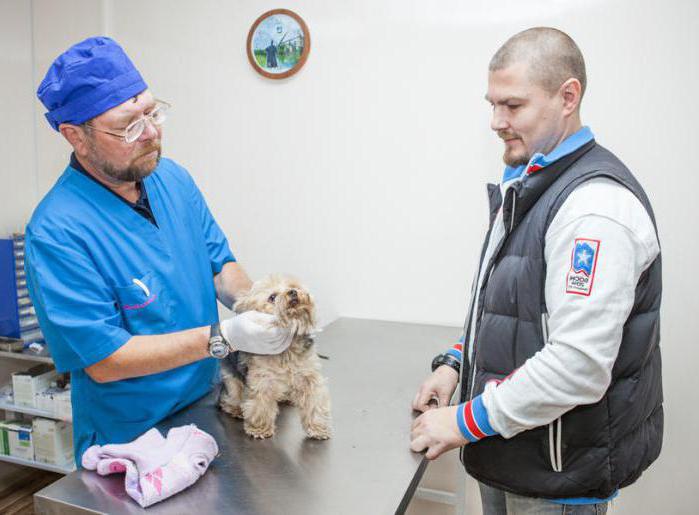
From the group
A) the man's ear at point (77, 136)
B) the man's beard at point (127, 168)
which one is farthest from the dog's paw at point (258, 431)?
the man's ear at point (77, 136)

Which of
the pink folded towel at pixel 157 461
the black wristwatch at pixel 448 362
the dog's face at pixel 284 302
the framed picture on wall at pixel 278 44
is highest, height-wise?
the framed picture on wall at pixel 278 44

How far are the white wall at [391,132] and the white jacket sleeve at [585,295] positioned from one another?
1.26m

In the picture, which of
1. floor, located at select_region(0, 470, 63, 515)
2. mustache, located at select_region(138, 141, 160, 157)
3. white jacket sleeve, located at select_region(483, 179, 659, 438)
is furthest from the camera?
floor, located at select_region(0, 470, 63, 515)

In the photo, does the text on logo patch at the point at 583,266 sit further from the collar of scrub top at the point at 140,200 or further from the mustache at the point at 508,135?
the collar of scrub top at the point at 140,200

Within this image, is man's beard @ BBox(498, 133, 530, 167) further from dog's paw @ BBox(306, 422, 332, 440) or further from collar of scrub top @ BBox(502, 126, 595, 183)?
dog's paw @ BBox(306, 422, 332, 440)

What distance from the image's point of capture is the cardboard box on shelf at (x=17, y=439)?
271 cm

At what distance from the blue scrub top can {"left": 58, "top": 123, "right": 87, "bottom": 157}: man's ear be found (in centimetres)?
6

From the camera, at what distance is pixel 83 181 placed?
140cm

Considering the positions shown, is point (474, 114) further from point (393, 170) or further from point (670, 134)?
point (670, 134)

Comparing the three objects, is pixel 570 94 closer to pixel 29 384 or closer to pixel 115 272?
pixel 115 272

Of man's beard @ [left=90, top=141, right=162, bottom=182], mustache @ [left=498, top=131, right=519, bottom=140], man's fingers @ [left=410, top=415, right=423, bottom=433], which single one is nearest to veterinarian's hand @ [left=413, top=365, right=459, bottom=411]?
man's fingers @ [left=410, top=415, right=423, bottom=433]

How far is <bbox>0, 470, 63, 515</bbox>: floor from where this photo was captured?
107 inches

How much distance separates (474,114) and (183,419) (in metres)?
1.64

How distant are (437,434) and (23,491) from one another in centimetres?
281
